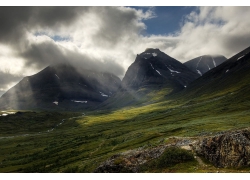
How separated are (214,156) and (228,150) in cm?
299

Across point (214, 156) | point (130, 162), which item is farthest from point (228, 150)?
point (130, 162)

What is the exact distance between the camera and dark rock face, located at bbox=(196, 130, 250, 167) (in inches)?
1788

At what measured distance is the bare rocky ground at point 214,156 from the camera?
1764 inches

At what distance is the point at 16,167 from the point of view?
96.0 metres

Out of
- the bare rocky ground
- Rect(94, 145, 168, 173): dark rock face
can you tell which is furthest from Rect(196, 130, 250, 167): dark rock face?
Rect(94, 145, 168, 173): dark rock face

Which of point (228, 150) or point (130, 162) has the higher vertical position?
point (228, 150)

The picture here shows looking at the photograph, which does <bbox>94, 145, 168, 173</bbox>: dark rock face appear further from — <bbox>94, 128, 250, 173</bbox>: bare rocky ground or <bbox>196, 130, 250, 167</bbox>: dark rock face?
<bbox>196, 130, 250, 167</bbox>: dark rock face

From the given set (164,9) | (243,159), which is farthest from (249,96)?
(243,159)

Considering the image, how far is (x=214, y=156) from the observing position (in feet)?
159

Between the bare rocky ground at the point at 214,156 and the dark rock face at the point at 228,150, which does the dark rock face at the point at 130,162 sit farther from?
the dark rock face at the point at 228,150

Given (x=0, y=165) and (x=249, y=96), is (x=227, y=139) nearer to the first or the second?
(x=0, y=165)

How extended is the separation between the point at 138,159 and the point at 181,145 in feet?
35.5

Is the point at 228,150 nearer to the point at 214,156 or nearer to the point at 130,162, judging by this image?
the point at 214,156

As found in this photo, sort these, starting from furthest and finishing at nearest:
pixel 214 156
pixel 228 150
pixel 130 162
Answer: pixel 130 162 → pixel 214 156 → pixel 228 150
